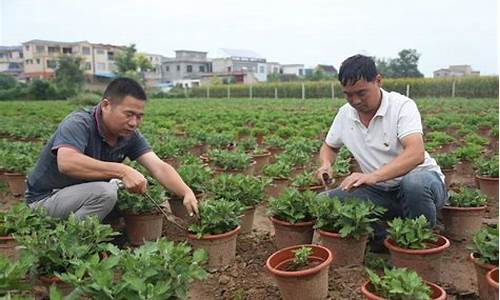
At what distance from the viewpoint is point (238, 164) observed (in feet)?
19.3

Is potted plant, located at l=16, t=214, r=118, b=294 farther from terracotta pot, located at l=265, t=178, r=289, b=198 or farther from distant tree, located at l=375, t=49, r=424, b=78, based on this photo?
distant tree, located at l=375, t=49, r=424, b=78

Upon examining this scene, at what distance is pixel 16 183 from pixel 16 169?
0.20 m

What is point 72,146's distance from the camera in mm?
3328

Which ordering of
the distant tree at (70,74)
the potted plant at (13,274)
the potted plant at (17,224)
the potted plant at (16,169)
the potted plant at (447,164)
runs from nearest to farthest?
1. the potted plant at (13,274)
2. the potted plant at (17,224)
3. the potted plant at (447,164)
4. the potted plant at (16,169)
5. the distant tree at (70,74)

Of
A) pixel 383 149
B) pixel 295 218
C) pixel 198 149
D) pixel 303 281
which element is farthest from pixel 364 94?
pixel 198 149

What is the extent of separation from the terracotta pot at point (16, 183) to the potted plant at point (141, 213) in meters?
2.68

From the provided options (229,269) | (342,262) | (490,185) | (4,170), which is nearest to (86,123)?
→ (229,269)

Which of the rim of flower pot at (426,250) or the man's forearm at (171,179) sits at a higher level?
the man's forearm at (171,179)

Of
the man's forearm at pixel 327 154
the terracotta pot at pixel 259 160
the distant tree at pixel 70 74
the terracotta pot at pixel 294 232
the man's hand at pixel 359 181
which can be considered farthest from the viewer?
the distant tree at pixel 70 74

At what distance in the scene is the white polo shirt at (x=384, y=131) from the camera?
3.52m

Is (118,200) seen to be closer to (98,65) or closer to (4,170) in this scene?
(4,170)

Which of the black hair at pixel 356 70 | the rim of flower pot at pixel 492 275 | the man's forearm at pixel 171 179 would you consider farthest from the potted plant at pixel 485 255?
the man's forearm at pixel 171 179

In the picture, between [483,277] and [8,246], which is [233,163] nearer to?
[8,246]

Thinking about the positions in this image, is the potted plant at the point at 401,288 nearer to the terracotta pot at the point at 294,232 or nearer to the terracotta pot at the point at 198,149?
the terracotta pot at the point at 294,232
